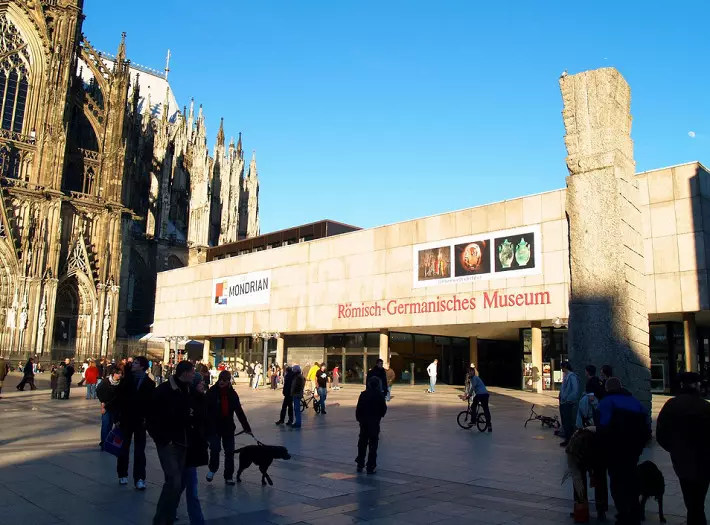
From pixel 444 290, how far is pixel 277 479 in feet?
78.8

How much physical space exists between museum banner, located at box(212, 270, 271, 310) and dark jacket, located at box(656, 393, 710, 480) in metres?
37.7

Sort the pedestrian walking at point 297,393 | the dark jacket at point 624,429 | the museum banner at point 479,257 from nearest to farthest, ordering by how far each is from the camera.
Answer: the dark jacket at point 624,429 → the pedestrian walking at point 297,393 → the museum banner at point 479,257

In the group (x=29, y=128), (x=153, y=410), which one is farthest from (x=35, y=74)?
(x=153, y=410)

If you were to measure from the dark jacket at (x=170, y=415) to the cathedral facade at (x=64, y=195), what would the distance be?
45.7 meters

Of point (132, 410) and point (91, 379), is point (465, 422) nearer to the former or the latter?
point (132, 410)

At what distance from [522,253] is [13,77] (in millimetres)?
46102

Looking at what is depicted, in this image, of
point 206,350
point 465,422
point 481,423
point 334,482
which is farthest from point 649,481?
point 206,350

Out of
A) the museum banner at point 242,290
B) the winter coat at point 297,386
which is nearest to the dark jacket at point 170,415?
the winter coat at point 297,386

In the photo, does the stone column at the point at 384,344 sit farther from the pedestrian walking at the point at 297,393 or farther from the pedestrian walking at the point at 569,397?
the pedestrian walking at the point at 569,397

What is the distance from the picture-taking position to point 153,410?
21.7 ft

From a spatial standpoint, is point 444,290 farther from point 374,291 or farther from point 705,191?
point 705,191

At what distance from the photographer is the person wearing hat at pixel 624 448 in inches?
254

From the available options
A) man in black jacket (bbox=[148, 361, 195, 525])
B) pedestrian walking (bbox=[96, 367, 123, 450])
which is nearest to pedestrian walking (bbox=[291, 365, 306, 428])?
pedestrian walking (bbox=[96, 367, 123, 450])

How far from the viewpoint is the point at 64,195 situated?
50.8 meters
